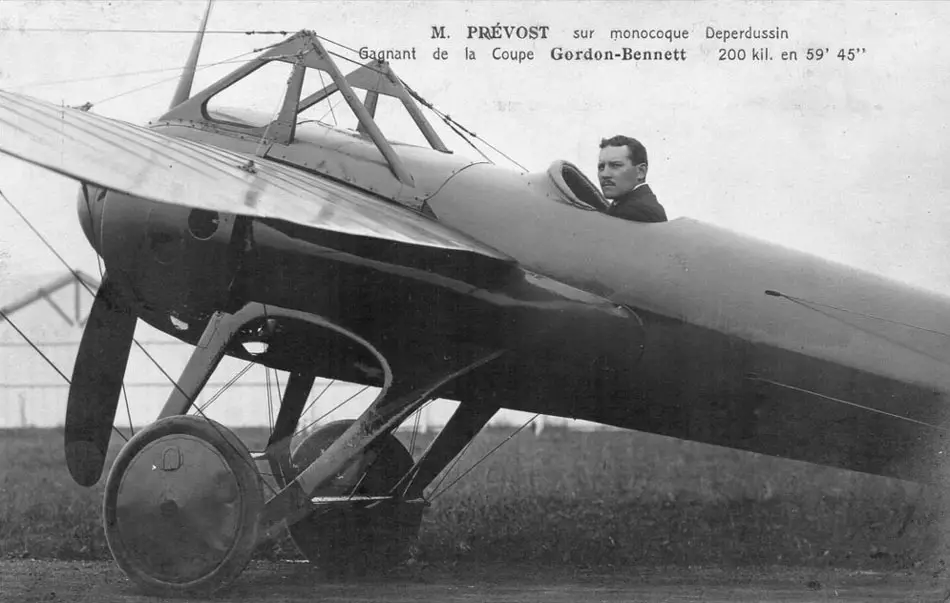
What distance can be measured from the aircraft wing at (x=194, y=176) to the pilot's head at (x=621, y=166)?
85cm

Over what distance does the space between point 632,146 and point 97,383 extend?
11.2 feet

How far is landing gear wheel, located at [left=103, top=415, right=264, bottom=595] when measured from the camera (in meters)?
5.42

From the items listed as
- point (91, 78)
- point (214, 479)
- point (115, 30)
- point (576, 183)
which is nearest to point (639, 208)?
point (576, 183)

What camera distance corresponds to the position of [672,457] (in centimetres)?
936

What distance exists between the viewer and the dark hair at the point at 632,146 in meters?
6.16

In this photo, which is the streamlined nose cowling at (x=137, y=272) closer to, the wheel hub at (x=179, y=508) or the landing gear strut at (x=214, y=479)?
the landing gear strut at (x=214, y=479)

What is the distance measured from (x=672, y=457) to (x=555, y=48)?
3.64 metres

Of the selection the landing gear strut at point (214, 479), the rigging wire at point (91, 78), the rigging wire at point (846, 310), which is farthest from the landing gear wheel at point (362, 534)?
the rigging wire at point (91, 78)

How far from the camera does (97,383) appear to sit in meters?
6.52

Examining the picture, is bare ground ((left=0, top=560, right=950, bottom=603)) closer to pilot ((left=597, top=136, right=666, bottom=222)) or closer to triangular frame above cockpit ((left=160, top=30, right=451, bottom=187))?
pilot ((left=597, top=136, right=666, bottom=222))

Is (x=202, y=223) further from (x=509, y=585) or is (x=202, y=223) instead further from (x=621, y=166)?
(x=509, y=585)

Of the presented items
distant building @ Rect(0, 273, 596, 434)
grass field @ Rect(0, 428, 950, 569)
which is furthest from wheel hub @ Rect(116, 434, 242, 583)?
grass field @ Rect(0, 428, 950, 569)

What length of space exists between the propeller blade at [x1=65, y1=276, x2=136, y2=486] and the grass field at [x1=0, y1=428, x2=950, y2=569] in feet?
3.26

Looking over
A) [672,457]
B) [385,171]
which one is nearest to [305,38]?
[385,171]
